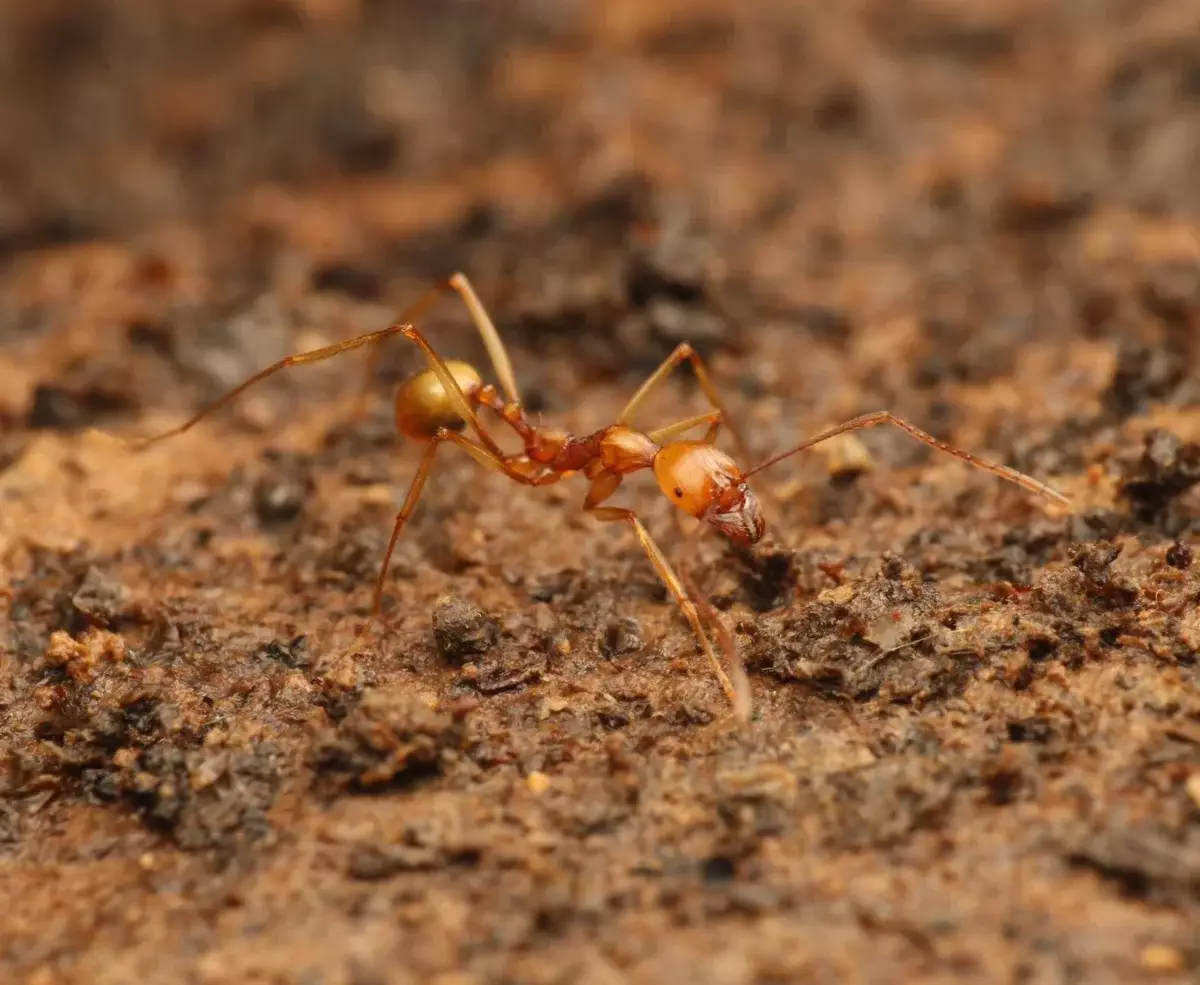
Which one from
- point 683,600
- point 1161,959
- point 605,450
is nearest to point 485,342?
point 605,450

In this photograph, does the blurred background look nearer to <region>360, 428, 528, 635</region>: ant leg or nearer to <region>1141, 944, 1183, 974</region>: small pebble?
<region>360, 428, 528, 635</region>: ant leg

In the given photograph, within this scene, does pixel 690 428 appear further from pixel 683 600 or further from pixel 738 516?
pixel 683 600

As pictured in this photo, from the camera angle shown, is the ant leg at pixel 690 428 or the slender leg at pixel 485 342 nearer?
the ant leg at pixel 690 428

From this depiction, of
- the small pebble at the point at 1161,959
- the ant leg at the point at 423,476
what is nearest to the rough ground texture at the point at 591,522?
the small pebble at the point at 1161,959

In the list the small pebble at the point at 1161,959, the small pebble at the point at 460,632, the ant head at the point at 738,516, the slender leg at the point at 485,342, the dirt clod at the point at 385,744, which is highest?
the slender leg at the point at 485,342

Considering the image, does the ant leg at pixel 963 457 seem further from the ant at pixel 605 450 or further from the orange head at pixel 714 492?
the orange head at pixel 714 492

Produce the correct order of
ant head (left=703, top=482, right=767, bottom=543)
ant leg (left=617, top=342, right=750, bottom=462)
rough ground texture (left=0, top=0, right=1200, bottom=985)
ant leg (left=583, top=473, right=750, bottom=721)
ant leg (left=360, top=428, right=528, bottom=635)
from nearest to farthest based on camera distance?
rough ground texture (left=0, top=0, right=1200, bottom=985) → ant leg (left=583, top=473, right=750, bottom=721) → ant head (left=703, top=482, right=767, bottom=543) → ant leg (left=360, top=428, right=528, bottom=635) → ant leg (left=617, top=342, right=750, bottom=462)

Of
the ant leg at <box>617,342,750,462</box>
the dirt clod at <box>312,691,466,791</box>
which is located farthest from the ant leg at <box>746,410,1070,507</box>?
the dirt clod at <box>312,691,466,791</box>

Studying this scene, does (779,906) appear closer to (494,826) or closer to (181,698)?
(494,826)
